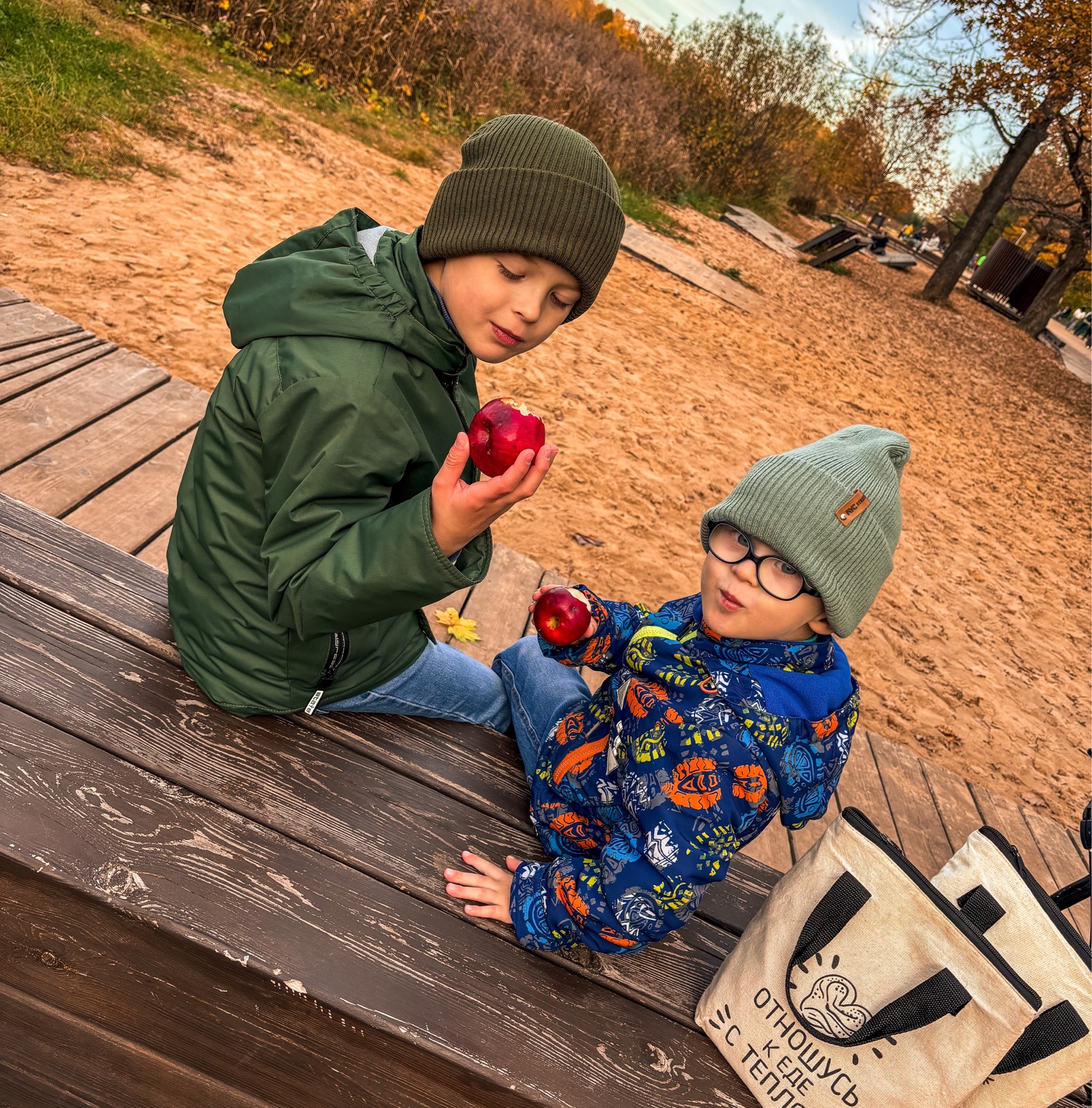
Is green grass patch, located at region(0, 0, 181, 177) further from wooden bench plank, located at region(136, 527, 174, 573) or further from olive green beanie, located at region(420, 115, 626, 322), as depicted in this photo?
olive green beanie, located at region(420, 115, 626, 322)

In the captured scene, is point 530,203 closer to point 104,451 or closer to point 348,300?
point 348,300

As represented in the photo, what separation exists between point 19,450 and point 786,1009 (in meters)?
2.78

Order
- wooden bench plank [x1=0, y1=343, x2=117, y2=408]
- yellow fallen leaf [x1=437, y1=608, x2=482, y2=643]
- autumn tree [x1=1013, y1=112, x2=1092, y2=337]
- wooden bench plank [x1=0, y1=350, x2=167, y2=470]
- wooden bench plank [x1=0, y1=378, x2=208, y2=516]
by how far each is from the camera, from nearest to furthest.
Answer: wooden bench plank [x1=0, y1=378, x2=208, y2=516]
wooden bench plank [x1=0, y1=350, x2=167, y2=470]
wooden bench plank [x1=0, y1=343, x2=117, y2=408]
yellow fallen leaf [x1=437, y1=608, x2=482, y2=643]
autumn tree [x1=1013, y1=112, x2=1092, y2=337]

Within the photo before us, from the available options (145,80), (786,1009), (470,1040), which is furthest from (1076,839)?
(145,80)

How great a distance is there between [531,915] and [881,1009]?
25.4 inches

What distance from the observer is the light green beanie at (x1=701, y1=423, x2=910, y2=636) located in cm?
168

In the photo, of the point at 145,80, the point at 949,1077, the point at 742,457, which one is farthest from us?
the point at 145,80

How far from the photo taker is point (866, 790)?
135 inches

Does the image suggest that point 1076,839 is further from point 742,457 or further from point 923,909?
point 742,457

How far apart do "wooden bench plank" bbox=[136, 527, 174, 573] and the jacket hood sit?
1311 millimetres

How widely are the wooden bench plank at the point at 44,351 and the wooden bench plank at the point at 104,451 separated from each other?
35 cm

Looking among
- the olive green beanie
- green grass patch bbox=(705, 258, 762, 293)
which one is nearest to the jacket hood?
the olive green beanie

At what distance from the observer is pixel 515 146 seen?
174cm

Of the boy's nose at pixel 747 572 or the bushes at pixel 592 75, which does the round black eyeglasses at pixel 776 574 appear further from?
the bushes at pixel 592 75
